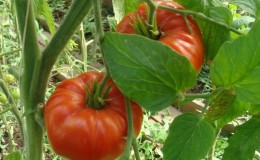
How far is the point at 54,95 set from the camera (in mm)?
611

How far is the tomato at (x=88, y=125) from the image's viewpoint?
0.57m

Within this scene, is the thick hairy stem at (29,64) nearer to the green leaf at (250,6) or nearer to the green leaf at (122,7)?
the green leaf at (122,7)

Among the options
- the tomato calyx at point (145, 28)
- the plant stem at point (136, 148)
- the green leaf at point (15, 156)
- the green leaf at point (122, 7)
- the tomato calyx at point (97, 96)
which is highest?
the tomato calyx at point (145, 28)

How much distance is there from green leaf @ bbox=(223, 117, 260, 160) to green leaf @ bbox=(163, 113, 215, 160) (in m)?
0.09

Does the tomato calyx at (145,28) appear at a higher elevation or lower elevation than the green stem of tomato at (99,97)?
higher

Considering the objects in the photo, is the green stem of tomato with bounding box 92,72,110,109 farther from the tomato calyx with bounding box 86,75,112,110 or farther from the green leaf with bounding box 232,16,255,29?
the green leaf with bounding box 232,16,255,29

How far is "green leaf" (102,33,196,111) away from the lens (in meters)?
0.50

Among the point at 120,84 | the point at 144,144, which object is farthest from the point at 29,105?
the point at 144,144

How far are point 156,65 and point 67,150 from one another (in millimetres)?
165

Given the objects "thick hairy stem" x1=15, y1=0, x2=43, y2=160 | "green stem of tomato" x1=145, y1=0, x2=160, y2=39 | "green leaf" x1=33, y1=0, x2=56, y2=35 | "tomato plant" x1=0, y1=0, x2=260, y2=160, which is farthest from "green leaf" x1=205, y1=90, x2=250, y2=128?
"green leaf" x1=33, y1=0, x2=56, y2=35

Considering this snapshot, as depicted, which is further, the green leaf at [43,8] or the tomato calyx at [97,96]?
the green leaf at [43,8]

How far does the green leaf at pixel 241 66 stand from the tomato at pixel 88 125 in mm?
132

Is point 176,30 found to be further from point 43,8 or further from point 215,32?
point 43,8

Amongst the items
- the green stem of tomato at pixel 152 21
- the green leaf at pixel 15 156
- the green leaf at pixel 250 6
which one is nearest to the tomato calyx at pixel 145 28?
the green stem of tomato at pixel 152 21
